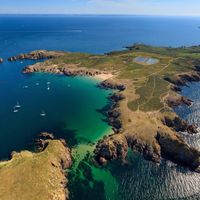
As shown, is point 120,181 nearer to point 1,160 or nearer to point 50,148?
point 50,148

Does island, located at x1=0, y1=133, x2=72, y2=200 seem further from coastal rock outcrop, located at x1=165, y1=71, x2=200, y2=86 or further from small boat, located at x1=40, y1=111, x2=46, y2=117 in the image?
coastal rock outcrop, located at x1=165, y1=71, x2=200, y2=86

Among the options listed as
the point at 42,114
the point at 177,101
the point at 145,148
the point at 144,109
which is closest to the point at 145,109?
the point at 144,109

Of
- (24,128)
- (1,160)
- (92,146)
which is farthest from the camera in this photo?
(24,128)

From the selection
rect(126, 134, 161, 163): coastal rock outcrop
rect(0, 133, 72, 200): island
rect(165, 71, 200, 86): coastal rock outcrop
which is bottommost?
rect(165, 71, 200, 86): coastal rock outcrop

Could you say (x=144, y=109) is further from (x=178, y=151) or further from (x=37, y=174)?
(x=37, y=174)

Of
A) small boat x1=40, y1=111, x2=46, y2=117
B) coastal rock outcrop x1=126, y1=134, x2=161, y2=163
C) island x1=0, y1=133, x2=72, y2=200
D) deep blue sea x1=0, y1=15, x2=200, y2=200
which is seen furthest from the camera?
small boat x1=40, y1=111, x2=46, y2=117

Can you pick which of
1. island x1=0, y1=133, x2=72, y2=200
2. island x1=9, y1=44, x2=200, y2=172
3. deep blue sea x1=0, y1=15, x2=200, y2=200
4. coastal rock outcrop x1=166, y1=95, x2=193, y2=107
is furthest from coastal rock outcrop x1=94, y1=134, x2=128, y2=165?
coastal rock outcrop x1=166, y1=95, x2=193, y2=107

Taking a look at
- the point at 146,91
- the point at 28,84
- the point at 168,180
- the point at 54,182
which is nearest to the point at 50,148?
the point at 54,182
